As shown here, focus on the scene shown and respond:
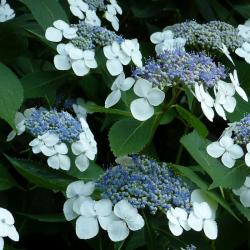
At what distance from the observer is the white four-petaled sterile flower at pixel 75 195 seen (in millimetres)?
1628

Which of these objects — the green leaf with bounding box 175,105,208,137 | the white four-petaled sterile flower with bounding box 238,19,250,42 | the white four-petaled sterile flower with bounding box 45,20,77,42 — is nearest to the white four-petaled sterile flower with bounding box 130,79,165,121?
the green leaf with bounding box 175,105,208,137

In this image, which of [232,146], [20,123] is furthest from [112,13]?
[232,146]

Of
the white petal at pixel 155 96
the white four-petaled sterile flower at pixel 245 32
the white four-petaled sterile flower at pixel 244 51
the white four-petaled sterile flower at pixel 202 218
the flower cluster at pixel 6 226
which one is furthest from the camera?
the white four-petaled sterile flower at pixel 245 32

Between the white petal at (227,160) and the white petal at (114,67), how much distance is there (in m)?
0.40

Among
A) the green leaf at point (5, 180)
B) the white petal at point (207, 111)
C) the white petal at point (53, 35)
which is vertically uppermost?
the white petal at point (207, 111)

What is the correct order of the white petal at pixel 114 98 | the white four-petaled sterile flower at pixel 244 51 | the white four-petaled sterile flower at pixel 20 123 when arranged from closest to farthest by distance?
the white petal at pixel 114 98, the white four-petaled sterile flower at pixel 20 123, the white four-petaled sterile flower at pixel 244 51

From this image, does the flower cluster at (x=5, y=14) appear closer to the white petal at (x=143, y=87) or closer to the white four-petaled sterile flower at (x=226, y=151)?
the white petal at (x=143, y=87)

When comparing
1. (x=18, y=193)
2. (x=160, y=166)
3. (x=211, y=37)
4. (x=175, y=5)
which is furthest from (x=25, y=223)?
(x=175, y=5)

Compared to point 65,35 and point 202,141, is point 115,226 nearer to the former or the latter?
point 202,141

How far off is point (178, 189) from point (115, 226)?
17 centimetres

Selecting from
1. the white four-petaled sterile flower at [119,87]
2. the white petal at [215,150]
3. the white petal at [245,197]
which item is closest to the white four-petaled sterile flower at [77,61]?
the white four-petaled sterile flower at [119,87]

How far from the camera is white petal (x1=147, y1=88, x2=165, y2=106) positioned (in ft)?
5.59

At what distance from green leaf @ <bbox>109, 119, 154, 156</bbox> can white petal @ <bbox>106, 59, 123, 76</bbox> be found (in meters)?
0.16

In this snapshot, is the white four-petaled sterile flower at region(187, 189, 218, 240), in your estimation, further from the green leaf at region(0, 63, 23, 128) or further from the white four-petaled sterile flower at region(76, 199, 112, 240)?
the green leaf at region(0, 63, 23, 128)
